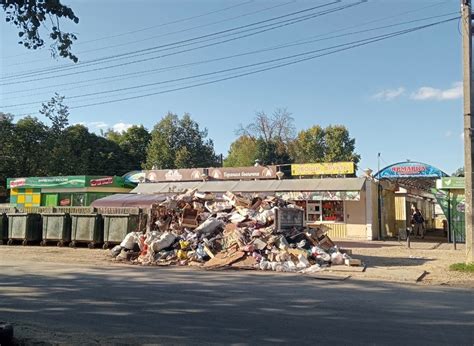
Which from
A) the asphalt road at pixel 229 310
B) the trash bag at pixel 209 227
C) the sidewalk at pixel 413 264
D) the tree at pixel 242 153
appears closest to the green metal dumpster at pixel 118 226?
the trash bag at pixel 209 227

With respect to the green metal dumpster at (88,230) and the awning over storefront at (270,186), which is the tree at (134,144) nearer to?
the awning over storefront at (270,186)

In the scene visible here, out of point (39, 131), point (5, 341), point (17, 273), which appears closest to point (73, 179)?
point (39, 131)

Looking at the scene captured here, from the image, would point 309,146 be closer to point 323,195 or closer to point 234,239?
point 323,195

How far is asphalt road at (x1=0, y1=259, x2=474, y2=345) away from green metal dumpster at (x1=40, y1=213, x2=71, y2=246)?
10635 mm

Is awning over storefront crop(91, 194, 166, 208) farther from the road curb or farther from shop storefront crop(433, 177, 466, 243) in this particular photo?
the road curb

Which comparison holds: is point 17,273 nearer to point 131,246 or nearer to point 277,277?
point 131,246

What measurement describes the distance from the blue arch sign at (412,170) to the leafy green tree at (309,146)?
49.0 metres

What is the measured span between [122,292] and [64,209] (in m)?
17.0

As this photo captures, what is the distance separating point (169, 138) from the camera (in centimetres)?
6719

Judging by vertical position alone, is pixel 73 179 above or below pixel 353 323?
above

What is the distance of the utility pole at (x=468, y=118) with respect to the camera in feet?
50.6

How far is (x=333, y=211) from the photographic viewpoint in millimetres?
29656

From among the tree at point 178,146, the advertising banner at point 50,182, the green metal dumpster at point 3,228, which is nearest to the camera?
the green metal dumpster at point 3,228

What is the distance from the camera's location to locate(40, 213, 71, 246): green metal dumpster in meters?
23.8
